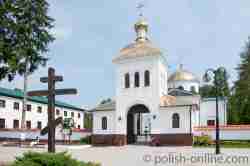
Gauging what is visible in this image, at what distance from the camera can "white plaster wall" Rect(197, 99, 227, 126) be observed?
123ft

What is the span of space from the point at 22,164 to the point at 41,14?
2108cm

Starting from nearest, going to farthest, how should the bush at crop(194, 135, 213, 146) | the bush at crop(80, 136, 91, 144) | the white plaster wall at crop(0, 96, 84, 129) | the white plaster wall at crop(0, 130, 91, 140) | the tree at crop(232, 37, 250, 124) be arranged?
1. the bush at crop(194, 135, 213, 146)
2. the bush at crop(80, 136, 91, 144)
3. the white plaster wall at crop(0, 130, 91, 140)
4. the white plaster wall at crop(0, 96, 84, 129)
5. the tree at crop(232, 37, 250, 124)

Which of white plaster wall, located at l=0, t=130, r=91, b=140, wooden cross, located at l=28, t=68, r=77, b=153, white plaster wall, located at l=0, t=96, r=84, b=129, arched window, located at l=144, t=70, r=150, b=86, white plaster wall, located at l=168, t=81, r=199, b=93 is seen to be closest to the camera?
wooden cross, located at l=28, t=68, r=77, b=153

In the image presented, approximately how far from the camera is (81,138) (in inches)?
1201

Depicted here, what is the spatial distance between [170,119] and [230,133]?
591 centimetres

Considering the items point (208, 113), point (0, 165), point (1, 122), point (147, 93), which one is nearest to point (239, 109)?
point (208, 113)

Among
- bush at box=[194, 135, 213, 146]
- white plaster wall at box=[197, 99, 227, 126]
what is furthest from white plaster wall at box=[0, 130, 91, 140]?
white plaster wall at box=[197, 99, 227, 126]

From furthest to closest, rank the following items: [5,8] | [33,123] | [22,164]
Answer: [33,123] → [5,8] → [22,164]

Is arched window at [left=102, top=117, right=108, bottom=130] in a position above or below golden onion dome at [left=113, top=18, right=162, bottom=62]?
below

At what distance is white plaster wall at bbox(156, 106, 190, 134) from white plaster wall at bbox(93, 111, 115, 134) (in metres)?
4.70

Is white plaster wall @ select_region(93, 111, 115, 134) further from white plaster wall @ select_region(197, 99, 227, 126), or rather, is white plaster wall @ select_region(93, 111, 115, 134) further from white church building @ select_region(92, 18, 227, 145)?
white plaster wall @ select_region(197, 99, 227, 126)

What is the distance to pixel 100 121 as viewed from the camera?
28.7 metres

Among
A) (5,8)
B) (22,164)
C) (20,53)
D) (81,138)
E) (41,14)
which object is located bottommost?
(81,138)

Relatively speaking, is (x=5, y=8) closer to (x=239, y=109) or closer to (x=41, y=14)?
(x=41, y=14)
